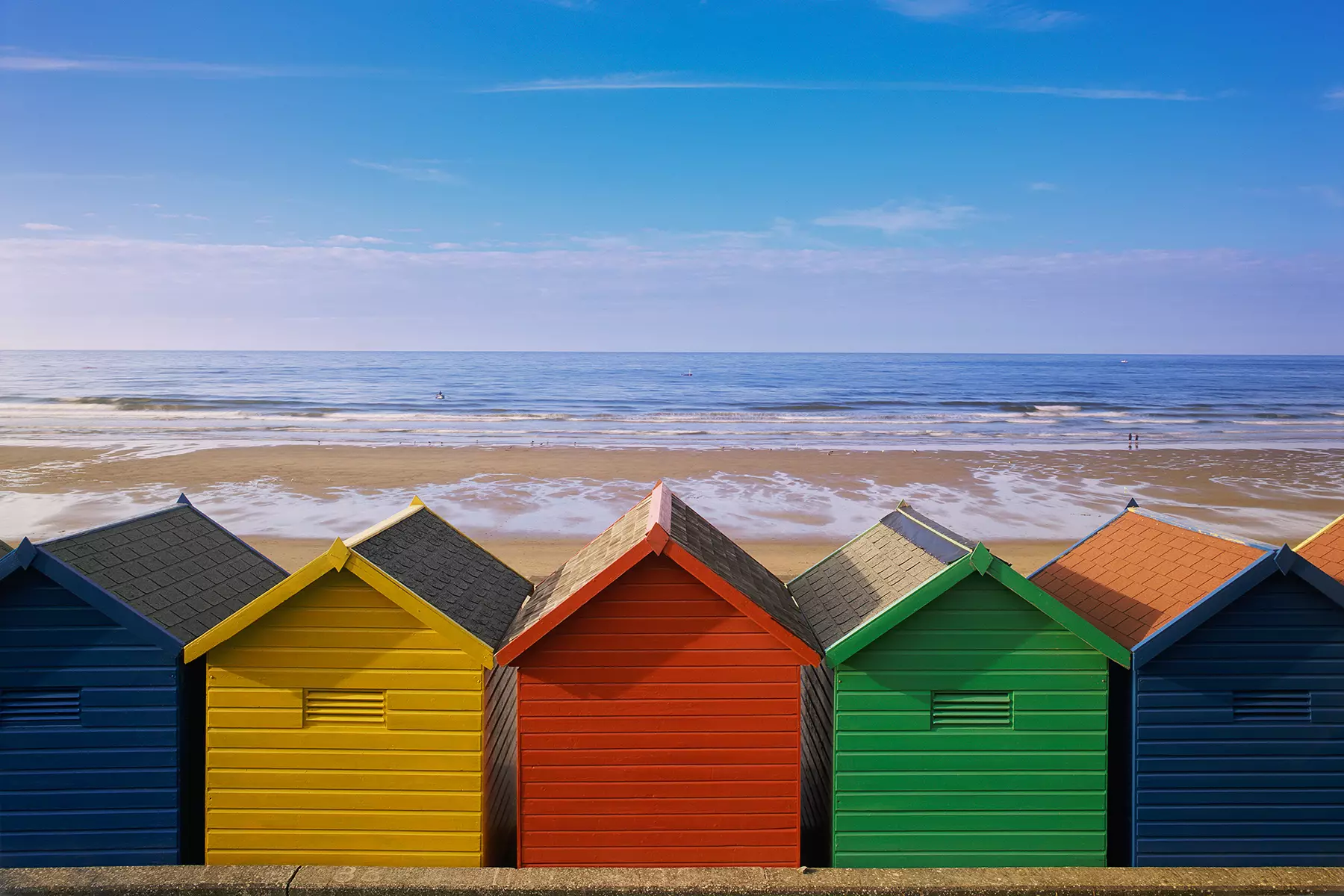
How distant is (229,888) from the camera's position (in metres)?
5.47

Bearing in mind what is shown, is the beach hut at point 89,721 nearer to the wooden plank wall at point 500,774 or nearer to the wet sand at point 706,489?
the wooden plank wall at point 500,774

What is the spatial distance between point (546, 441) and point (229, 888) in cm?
3105

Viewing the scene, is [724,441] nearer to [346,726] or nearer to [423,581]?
[423,581]

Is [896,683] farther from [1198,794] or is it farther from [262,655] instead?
[262,655]

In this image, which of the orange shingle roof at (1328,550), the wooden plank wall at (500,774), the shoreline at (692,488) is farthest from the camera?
the shoreline at (692,488)

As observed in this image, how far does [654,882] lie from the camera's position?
5.58 metres

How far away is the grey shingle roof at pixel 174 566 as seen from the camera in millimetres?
5762

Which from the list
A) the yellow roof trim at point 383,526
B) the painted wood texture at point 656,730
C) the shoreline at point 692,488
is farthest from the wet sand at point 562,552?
the painted wood texture at point 656,730

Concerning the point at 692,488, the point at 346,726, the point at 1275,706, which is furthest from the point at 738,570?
the point at 692,488

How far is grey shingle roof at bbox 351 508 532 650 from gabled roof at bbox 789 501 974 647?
2525 mm

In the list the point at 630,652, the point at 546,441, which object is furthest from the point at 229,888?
the point at 546,441

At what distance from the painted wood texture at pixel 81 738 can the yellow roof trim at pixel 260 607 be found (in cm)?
26

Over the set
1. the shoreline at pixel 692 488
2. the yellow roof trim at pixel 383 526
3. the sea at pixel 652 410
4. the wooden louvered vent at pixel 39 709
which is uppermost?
the sea at pixel 652 410

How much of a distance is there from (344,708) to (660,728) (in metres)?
2.18
